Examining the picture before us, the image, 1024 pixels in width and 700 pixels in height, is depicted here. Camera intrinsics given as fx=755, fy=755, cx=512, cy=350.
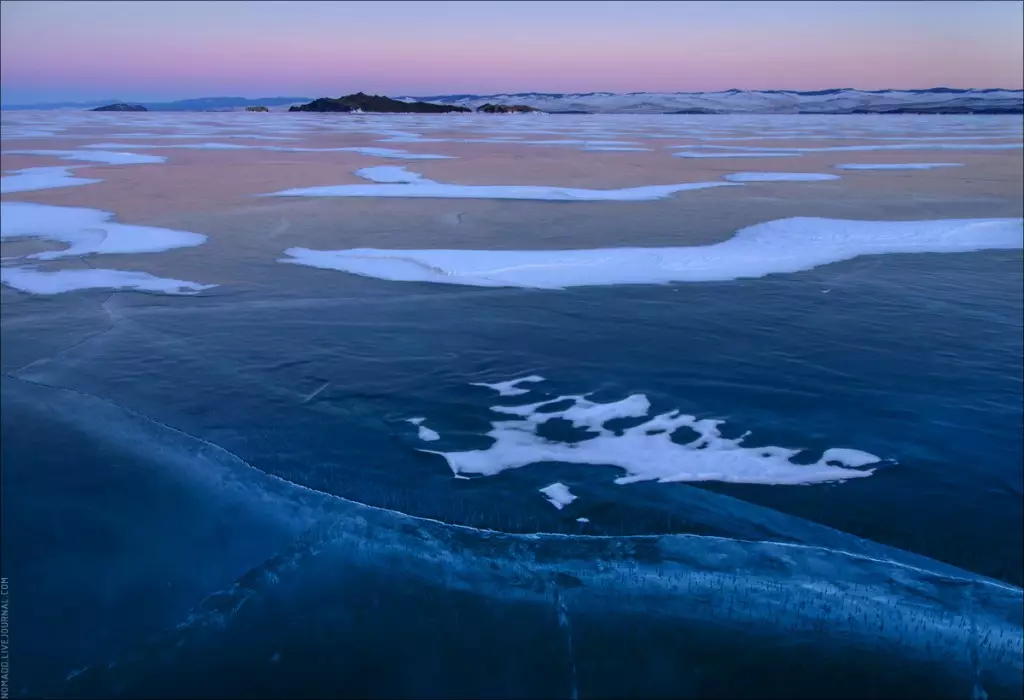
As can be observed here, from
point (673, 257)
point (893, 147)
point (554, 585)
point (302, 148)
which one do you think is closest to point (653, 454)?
point (554, 585)

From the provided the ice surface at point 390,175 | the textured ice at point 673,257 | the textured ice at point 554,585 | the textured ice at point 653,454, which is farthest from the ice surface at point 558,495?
the ice surface at point 390,175

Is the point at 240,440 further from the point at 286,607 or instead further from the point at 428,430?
the point at 286,607

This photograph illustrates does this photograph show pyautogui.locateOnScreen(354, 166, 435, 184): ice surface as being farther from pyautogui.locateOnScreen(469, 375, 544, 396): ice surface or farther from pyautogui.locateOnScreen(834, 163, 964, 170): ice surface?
pyautogui.locateOnScreen(469, 375, 544, 396): ice surface

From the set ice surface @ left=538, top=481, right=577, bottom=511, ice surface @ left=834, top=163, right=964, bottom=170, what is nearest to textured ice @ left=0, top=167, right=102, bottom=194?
ice surface @ left=538, top=481, right=577, bottom=511

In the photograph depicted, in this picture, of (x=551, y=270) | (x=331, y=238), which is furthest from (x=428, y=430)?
(x=331, y=238)

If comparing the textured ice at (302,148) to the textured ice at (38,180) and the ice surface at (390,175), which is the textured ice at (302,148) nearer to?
the ice surface at (390,175)

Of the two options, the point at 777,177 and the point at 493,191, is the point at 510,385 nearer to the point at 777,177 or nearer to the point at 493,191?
the point at 493,191
